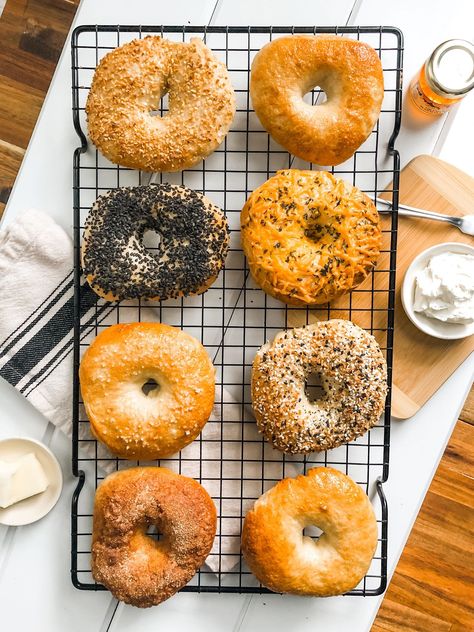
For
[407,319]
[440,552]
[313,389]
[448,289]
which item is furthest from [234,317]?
[440,552]

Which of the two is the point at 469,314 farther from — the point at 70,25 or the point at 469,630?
the point at 70,25

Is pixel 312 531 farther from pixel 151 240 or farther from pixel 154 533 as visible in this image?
pixel 151 240

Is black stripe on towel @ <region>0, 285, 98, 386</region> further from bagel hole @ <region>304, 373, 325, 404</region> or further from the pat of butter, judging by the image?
bagel hole @ <region>304, 373, 325, 404</region>

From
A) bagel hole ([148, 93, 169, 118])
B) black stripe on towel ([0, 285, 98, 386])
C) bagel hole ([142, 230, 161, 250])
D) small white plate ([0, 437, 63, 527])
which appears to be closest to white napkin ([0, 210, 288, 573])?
black stripe on towel ([0, 285, 98, 386])

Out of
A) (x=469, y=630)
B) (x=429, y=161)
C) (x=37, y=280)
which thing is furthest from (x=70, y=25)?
(x=469, y=630)

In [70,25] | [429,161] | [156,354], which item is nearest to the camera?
[156,354]

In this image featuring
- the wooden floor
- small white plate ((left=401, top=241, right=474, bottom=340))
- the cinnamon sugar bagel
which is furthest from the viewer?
the wooden floor

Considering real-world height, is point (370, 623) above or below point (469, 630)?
above
